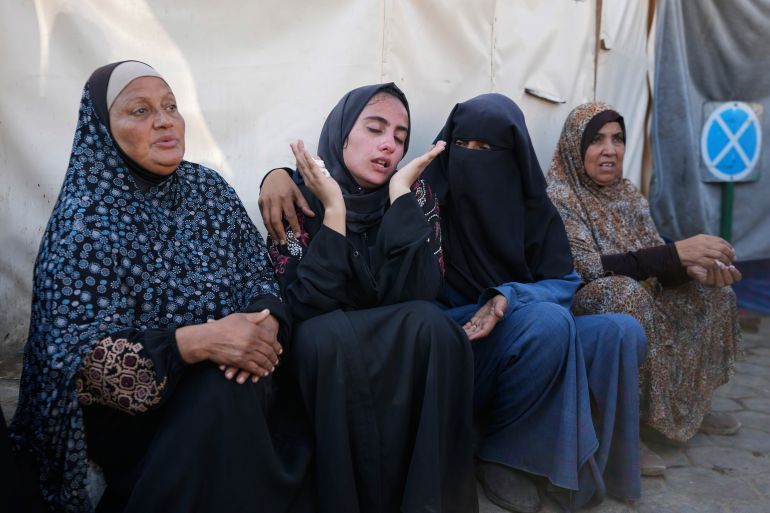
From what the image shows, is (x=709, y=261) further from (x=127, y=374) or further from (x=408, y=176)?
(x=127, y=374)

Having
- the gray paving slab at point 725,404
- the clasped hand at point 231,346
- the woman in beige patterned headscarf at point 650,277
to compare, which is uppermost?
the clasped hand at point 231,346

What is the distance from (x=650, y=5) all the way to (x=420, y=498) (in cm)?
364

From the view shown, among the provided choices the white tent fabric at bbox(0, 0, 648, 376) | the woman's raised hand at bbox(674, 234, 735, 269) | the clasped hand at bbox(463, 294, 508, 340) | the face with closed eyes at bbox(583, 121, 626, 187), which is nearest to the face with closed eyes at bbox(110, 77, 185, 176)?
the white tent fabric at bbox(0, 0, 648, 376)

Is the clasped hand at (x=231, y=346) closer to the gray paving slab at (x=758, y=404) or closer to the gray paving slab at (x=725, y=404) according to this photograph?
the gray paving slab at (x=725, y=404)

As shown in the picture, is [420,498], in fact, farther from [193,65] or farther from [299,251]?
[193,65]

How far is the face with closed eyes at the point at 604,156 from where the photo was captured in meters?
3.12

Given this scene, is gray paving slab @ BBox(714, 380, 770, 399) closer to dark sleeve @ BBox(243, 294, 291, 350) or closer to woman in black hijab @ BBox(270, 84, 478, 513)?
woman in black hijab @ BBox(270, 84, 478, 513)

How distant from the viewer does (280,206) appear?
7.54ft

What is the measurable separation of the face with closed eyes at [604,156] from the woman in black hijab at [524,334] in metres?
0.57

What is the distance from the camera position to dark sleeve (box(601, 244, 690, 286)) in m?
2.85

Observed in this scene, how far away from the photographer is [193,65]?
9.71 ft

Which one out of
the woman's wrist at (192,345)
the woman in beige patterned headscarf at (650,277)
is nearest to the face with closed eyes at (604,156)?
the woman in beige patterned headscarf at (650,277)

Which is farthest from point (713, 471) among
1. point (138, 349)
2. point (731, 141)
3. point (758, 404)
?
point (731, 141)

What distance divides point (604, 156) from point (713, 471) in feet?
4.46
